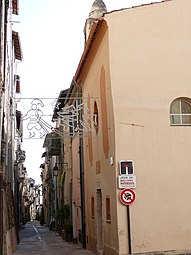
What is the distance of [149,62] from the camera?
12.3 metres

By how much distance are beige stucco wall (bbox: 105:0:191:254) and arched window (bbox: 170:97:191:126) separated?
0.72 feet

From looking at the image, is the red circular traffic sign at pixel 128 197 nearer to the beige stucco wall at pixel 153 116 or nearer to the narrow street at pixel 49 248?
the beige stucco wall at pixel 153 116

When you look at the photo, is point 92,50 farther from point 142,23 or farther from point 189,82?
point 189,82

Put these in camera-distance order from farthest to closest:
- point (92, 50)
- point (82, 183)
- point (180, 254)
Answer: point (82, 183)
point (92, 50)
point (180, 254)

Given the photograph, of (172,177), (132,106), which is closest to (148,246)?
(172,177)

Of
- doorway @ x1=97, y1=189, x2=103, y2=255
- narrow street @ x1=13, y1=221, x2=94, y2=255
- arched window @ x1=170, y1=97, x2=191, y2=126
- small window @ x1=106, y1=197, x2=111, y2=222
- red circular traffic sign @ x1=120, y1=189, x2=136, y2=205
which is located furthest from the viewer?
narrow street @ x1=13, y1=221, x2=94, y2=255

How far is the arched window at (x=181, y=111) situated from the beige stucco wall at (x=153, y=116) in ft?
0.72

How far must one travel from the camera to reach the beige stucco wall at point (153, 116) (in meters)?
11.6

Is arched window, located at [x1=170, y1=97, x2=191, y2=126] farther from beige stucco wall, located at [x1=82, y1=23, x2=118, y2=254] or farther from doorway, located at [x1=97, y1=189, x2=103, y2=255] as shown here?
doorway, located at [x1=97, y1=189, x2=103, y2=255]

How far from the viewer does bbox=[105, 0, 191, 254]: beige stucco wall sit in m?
11.6

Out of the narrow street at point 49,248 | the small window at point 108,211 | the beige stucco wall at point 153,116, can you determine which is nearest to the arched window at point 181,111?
the beige stucco wall at point 153,116

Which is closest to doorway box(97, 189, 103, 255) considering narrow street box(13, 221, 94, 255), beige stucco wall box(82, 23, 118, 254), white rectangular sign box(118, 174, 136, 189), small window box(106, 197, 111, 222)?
beige stucco wall box(82, 23, 118, 254)

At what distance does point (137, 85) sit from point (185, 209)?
3.76 m

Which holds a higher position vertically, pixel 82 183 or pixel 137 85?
pixel 137 85
